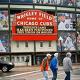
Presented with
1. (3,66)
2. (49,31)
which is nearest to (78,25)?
(49,31)

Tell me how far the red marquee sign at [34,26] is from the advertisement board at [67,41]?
5.15 feet

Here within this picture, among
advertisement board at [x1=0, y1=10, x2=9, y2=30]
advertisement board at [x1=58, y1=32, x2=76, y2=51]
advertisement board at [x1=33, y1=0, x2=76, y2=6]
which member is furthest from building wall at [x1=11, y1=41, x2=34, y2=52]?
advertisement board at [x1=33, y1=0, x2=76, y2=6]

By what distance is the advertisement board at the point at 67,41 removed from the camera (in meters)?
59.7

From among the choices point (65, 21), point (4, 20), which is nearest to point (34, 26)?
point (4, 20)

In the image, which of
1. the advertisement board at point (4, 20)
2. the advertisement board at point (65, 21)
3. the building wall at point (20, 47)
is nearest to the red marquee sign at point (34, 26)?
the building wall at point (20, 47)

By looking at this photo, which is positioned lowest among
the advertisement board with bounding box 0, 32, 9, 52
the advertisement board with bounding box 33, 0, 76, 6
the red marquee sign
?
the advertisement board with bounding box 0, 32, 9, 52

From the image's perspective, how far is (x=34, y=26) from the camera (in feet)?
189

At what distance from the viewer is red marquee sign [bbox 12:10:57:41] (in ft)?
186

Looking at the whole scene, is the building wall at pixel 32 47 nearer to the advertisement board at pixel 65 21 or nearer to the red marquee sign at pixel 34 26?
the red marquee sign at pixel 34 26

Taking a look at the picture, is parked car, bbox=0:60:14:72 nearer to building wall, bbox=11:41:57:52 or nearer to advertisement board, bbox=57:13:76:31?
building wall, bbox=11:41:57:52

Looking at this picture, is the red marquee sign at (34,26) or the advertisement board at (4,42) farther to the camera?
the red marquee sign at (34,26)

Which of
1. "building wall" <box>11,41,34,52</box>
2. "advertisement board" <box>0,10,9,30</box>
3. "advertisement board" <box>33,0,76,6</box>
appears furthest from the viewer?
"advertisement board" <box>33,0,76,6</box>

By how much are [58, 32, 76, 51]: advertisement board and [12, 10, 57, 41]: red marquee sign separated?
1.57 m

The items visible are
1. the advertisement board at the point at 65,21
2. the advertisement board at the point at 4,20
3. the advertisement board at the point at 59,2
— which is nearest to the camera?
the advertisement board at the point at 4,20
